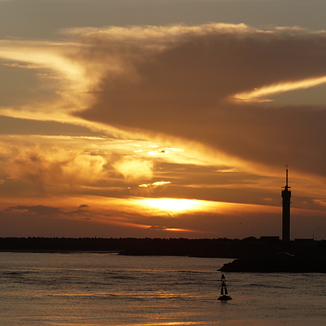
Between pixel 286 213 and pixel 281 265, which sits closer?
→ pixel 281 265

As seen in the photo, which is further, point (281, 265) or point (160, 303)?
point (281, 265)

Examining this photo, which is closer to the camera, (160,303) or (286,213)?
(160,303)

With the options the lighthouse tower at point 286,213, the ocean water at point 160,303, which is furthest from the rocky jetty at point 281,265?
the lighthouse tower at point 286,213

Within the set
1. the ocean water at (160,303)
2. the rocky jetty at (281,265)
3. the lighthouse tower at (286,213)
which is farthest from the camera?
the lighthouse tower at (286,213)

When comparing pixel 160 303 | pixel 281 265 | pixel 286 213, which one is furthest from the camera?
pixel 286 213

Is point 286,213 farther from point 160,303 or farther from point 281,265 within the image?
point 160,303

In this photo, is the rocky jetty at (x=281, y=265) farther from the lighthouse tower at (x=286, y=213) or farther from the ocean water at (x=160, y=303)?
the lighthouse tower at (x=286, y=213)

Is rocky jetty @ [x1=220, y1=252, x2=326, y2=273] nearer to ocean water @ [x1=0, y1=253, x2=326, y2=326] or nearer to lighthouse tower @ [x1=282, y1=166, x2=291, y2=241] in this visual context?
ocean water @ [x1=0, y1=253, x2=326, y2=326]

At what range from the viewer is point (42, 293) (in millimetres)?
63844

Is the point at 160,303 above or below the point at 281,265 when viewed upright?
below

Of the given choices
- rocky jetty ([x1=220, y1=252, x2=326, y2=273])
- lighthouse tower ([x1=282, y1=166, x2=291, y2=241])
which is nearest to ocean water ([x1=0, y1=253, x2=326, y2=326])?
rocky jetty ([x1=220, y1=252, x2=326, y2=273])

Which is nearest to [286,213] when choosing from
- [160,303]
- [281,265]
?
[281,265]

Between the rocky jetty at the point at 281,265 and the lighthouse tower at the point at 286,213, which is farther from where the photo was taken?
the lighthouse tower at the point at 286,213

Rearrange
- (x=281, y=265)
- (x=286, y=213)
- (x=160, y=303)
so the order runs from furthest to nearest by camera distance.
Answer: (x=286, y=213)
(x=281, y=265)
(x=160, y=303)
